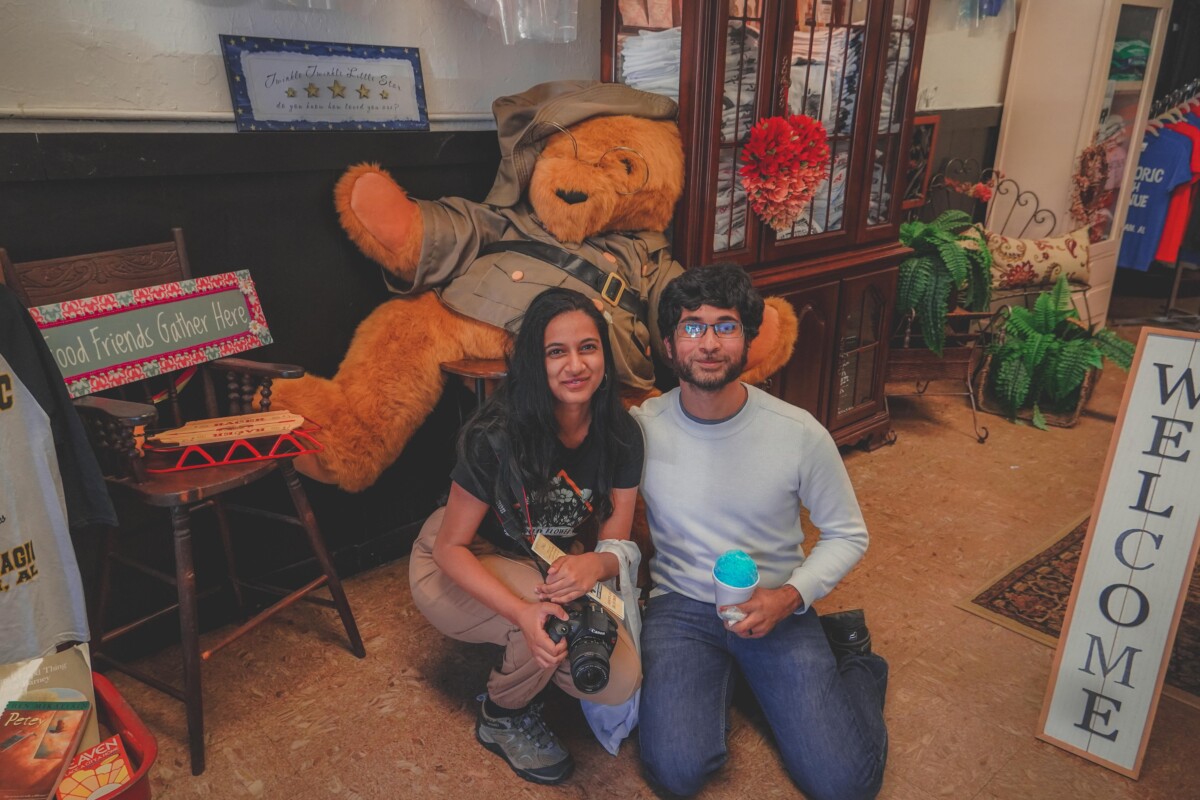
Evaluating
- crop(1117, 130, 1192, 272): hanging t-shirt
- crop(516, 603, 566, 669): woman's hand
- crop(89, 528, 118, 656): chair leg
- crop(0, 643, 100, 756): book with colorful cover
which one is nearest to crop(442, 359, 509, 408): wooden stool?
crop(516, 603, 566, 669): woman's hand

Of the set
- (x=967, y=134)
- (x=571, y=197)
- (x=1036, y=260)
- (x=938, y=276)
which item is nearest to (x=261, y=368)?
(x=571, y=197)

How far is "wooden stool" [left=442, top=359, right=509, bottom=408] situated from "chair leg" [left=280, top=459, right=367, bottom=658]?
18.1 inches

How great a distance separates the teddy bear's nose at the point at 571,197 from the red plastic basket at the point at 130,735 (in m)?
1.48

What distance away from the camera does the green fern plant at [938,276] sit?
10.3ft

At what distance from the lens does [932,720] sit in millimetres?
1780

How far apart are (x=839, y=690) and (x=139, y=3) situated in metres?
2.11

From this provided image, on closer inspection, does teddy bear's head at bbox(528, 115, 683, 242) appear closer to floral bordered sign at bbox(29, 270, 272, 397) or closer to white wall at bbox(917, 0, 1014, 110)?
floral bordered sign at bbox(29, 270, 272, 397)

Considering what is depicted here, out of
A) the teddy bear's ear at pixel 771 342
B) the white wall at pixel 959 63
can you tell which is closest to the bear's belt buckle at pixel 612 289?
the teddy bear's ear at pixel 771 342

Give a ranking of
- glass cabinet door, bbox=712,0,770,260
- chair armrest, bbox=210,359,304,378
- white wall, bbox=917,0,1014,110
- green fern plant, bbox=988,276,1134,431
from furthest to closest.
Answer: white wall, bbox=917,0,1014,110 < green fern plant, bbox=988,276,1134,431 < glass cabinet door, bbox=712,0,770,260 < chair armrest, bbox=210,359,304,378

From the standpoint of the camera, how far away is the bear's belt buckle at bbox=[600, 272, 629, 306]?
2.12 m

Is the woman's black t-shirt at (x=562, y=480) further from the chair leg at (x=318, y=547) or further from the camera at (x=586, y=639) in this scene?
the chair leg at (x=318, y=547)

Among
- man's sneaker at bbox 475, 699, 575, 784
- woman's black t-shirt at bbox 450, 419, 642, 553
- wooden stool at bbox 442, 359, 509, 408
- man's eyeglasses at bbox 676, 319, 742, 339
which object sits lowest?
man's sneaker at bbox 475, 699, 575, 784

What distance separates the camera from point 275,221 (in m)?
1.99

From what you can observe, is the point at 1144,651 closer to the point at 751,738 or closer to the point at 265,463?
the point at 751,738
